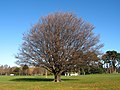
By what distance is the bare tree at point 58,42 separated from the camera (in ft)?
155

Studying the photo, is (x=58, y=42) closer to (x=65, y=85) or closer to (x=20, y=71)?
(x=65, y=85)

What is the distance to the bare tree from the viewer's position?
4731 centimetres

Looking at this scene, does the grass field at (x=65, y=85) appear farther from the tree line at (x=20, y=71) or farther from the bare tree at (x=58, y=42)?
the tree line at (x=20, y=71)

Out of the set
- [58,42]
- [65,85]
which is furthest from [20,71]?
[65,85]

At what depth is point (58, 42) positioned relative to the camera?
46.7 m

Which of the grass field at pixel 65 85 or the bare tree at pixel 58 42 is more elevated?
the bare tree at pixel 58 42

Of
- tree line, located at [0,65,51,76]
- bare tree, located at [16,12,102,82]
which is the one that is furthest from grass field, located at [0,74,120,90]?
tree line, located at [0,65,51,76]

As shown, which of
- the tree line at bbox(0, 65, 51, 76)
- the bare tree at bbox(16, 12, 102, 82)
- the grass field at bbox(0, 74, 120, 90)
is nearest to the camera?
the grass field at bbox(0, 74, 120, 90)

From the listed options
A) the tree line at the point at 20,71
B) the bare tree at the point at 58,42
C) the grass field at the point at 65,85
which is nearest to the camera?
the grass field at the point at 65,85

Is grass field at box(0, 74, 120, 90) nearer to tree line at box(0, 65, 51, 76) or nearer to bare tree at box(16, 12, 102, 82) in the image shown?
bare tree at box(16, 12, 102, 82)

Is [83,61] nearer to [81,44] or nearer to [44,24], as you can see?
[81,44]

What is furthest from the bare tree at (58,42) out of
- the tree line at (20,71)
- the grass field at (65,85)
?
the tree line at (20,71)

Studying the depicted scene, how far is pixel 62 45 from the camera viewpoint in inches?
1841

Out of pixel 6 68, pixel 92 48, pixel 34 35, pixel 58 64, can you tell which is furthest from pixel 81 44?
pixel 6 68
